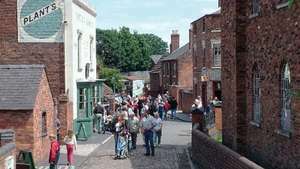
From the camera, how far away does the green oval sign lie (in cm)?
2933

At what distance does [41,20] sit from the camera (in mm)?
29359

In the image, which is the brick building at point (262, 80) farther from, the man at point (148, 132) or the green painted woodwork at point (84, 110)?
the green painted woodwork at point (84, 110)

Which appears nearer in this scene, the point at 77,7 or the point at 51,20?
the point at 51,20

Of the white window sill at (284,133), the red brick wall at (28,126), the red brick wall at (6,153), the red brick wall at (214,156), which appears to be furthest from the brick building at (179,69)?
the red brick wall at (6,153)

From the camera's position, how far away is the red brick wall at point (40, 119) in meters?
22.2

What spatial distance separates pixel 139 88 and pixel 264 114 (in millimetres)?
44935

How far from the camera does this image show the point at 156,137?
27.8 m

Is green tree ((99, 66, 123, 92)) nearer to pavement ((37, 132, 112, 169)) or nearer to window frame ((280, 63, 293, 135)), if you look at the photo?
pavement ((37, 132, 112, 169))

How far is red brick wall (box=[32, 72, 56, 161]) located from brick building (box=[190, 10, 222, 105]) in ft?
69.8

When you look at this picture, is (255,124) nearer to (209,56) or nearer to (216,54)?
(216,54)

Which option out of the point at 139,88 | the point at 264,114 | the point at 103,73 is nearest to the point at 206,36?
the point at 139,88

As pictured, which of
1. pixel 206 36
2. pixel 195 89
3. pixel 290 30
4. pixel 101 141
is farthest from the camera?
pixel 195 89

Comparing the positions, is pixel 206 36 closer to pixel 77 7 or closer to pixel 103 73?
pixel 77 7

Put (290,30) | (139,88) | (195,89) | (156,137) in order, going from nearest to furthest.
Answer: (290,30), (156,137), (195,89), (139,88)
